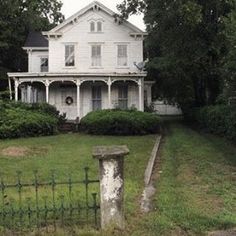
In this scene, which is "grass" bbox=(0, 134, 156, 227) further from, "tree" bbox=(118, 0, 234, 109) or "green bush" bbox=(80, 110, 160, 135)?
"tree" bbox=(118, 0, 234, 109)

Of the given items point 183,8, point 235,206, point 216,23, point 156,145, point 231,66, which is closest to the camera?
point 235,206

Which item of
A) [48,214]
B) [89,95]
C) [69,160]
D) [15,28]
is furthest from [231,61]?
[15,28]

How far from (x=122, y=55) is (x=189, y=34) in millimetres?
8131

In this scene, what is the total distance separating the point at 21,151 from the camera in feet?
68.4

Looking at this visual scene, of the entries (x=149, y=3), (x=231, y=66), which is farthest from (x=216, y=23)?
(x=231, y=66)

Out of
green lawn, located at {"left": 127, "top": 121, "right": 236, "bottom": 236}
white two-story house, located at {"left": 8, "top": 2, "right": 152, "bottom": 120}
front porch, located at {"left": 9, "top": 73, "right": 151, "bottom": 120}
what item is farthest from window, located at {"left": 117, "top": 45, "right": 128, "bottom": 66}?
green lawn, located at {"left": 127, "top": 121, "right": 236, "bottom": 236}

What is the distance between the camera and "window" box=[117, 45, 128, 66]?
3894cm

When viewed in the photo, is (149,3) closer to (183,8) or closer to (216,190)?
(183,8)

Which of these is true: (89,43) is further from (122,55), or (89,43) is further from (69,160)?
(69,160)

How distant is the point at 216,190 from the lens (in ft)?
39.2

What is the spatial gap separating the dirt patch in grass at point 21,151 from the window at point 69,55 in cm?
1755

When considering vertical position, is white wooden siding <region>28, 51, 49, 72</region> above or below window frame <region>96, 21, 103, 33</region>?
below

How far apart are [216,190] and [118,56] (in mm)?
27755

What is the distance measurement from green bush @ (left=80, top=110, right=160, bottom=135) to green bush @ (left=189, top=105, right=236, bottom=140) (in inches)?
112
